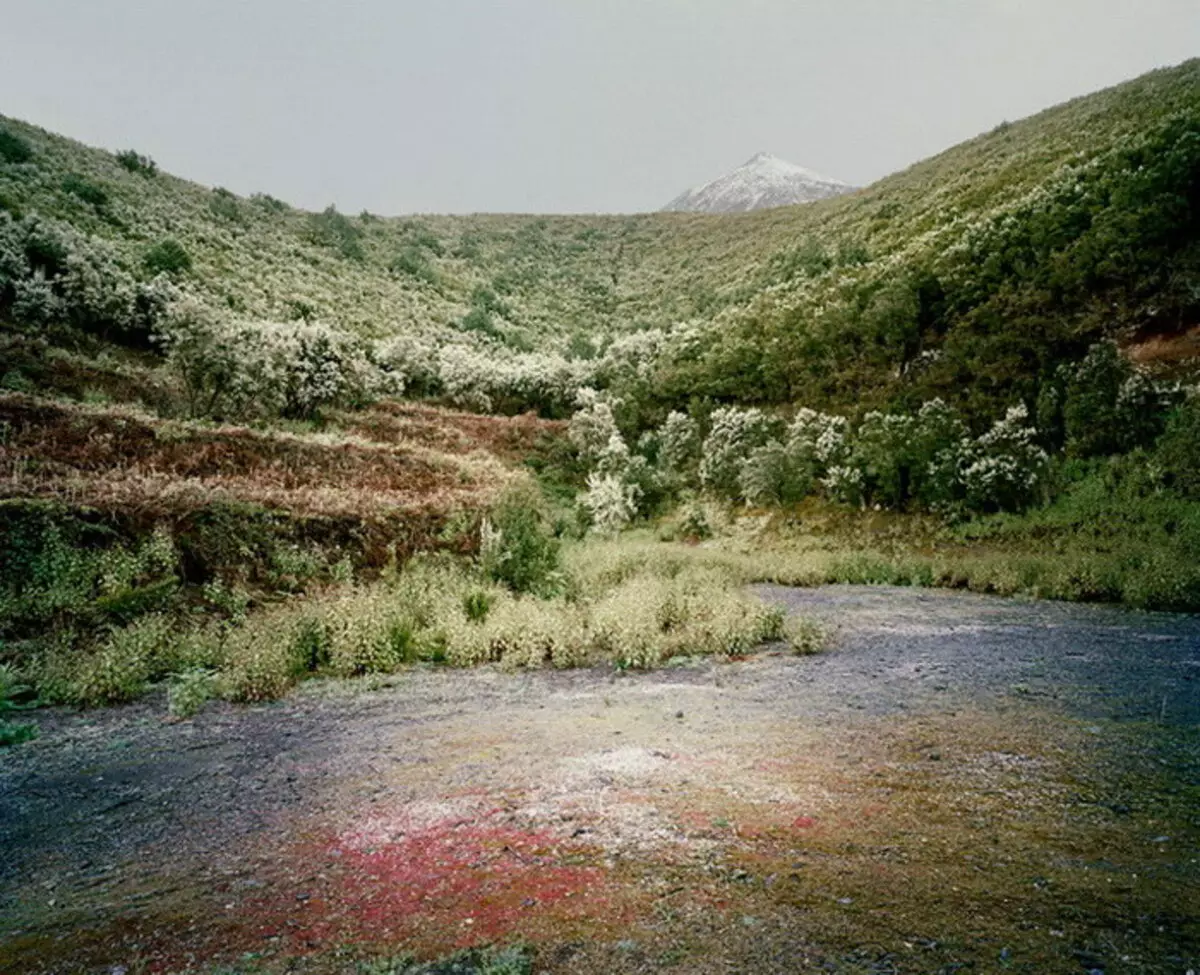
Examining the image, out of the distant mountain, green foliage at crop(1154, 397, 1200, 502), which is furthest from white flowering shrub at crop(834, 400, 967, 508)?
the distant mountain

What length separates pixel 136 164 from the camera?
178 ft

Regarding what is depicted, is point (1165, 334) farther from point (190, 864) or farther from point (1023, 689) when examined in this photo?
point (190, 864)

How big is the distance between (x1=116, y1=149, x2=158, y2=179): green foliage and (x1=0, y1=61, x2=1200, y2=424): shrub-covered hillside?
329 mm

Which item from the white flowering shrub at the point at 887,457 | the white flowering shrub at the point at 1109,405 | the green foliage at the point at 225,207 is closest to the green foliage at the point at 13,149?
the green foliage at the point at 225,207

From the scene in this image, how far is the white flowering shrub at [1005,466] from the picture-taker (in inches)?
882

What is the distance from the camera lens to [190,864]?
4.62 metres

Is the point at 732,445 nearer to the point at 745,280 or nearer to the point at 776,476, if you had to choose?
the point at 776,476

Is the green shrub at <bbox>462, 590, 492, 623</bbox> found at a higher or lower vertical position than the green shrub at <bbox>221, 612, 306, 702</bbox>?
lower

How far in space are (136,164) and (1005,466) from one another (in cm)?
6209

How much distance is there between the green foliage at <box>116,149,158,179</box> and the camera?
5362cm

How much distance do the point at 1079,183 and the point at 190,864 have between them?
36784mm

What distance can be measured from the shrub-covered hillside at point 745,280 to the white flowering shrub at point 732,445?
302cm

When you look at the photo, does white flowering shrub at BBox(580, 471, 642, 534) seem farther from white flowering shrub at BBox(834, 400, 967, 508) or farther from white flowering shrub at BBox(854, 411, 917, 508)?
white flowering shrub at BBox(854, 411, 917, 508)

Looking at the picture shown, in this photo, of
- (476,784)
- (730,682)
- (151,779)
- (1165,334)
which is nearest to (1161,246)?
(1165,334)
